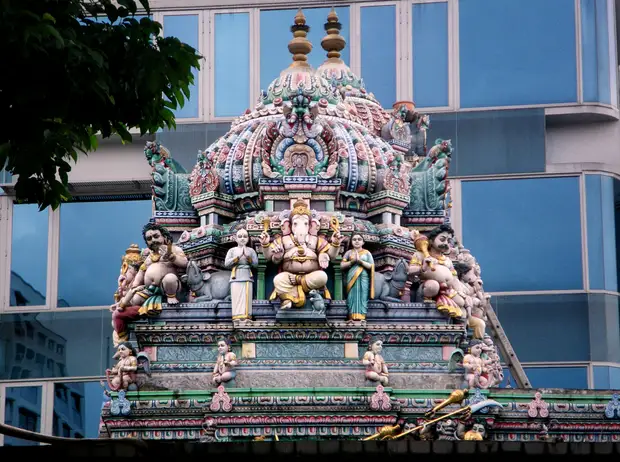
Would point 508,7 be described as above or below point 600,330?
above

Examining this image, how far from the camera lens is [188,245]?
38938mm

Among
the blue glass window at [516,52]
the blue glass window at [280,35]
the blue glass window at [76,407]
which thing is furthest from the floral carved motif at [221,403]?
the blue glass window at [280,35]

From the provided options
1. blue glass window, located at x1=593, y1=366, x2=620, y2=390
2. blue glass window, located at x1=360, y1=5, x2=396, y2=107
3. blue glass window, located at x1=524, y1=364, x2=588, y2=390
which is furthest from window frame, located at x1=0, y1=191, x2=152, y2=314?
blue glass window, located at x1=593, y1=366, x2=620, y2=390

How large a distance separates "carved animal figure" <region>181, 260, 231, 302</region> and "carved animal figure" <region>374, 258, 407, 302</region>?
258 cm

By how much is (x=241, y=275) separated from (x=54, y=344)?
20026 millimetres

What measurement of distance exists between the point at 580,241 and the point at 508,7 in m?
6.35

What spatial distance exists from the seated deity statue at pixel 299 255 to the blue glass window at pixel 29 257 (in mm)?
20386

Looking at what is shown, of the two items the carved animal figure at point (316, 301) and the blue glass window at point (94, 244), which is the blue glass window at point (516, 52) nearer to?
the blue glass window at point (94, 244)

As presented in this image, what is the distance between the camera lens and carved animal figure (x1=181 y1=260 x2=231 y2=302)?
37.9 m

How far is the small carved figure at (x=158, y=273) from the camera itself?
124 feet

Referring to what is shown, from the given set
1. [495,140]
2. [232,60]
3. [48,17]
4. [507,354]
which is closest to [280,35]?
[232,60]

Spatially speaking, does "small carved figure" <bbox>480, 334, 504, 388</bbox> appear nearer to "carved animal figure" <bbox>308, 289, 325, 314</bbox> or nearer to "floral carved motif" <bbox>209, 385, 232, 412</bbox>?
"carved animal figure" <bbox>308, 289, 325, 314</bbox>

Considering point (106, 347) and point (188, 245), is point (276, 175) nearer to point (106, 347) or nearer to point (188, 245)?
point (188, 245)

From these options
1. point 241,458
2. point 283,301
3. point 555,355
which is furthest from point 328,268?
point 555,355
